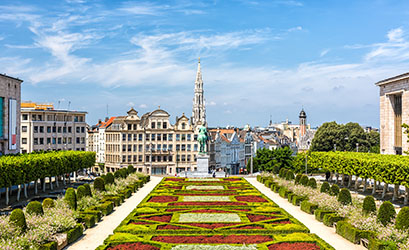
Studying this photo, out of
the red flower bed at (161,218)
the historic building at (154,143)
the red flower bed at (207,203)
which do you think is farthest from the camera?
the historic building at (154,143)

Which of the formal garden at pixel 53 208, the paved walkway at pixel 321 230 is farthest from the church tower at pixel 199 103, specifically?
the paved walkway at pixel 321 230

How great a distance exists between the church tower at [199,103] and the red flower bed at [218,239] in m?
101

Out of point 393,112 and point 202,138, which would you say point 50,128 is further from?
point 393,112

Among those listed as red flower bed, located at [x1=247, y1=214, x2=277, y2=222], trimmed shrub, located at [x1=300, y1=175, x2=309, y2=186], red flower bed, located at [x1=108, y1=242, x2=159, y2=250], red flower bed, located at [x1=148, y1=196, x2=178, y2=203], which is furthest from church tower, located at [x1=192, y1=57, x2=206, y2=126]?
red flower bed, located at [x1=108, y1=242, x2=159, y2=250]

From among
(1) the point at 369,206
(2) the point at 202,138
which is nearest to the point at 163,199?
(1) the point at 369,206

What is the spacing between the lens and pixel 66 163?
63594 mm

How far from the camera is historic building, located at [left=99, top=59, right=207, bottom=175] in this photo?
357 feet

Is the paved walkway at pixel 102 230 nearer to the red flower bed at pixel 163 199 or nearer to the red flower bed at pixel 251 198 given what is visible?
the red flower bed at pixel 163 199

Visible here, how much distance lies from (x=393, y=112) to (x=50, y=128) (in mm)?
78604

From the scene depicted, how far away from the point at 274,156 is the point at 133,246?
67223 millimetres

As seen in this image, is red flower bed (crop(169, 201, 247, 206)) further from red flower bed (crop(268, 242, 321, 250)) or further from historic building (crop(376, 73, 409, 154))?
historic building (crop(376, 73, 409, 154))

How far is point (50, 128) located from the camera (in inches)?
4338

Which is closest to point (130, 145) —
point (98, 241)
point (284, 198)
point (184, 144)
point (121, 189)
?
point (184, 144)

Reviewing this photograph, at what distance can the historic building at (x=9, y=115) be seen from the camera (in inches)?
3022
